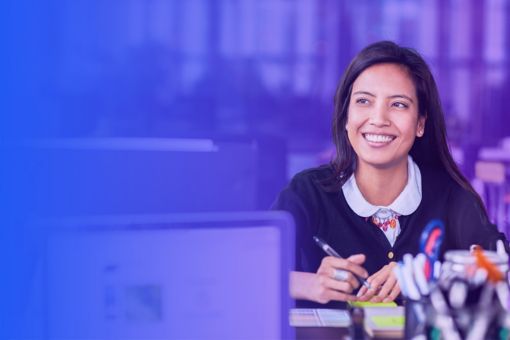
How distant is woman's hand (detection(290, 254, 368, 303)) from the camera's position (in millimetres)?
1374

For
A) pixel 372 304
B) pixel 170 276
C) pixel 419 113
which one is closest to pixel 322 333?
pixel 372 304

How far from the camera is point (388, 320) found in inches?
45.8

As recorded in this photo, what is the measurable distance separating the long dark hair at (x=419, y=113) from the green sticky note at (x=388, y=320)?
606 millimetres

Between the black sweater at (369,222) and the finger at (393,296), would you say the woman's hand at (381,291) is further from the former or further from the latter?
the black sweater at (369,222)

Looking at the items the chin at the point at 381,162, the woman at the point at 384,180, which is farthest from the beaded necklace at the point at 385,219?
the chin at the point at 381,162

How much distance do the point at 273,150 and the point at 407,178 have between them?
30.4 inches

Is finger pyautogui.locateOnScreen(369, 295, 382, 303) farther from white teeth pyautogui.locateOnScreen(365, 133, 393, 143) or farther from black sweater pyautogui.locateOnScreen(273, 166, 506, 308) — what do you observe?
white teeth pyautogui.locateOnScreen(365, 133, 393, 143)

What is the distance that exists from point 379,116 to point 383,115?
0.01 meters

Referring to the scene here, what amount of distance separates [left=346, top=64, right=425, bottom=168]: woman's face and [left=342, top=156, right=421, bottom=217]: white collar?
0.26ft

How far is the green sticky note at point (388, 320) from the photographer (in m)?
1.13

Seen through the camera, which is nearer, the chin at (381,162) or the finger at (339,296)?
the finger at (339,296)
